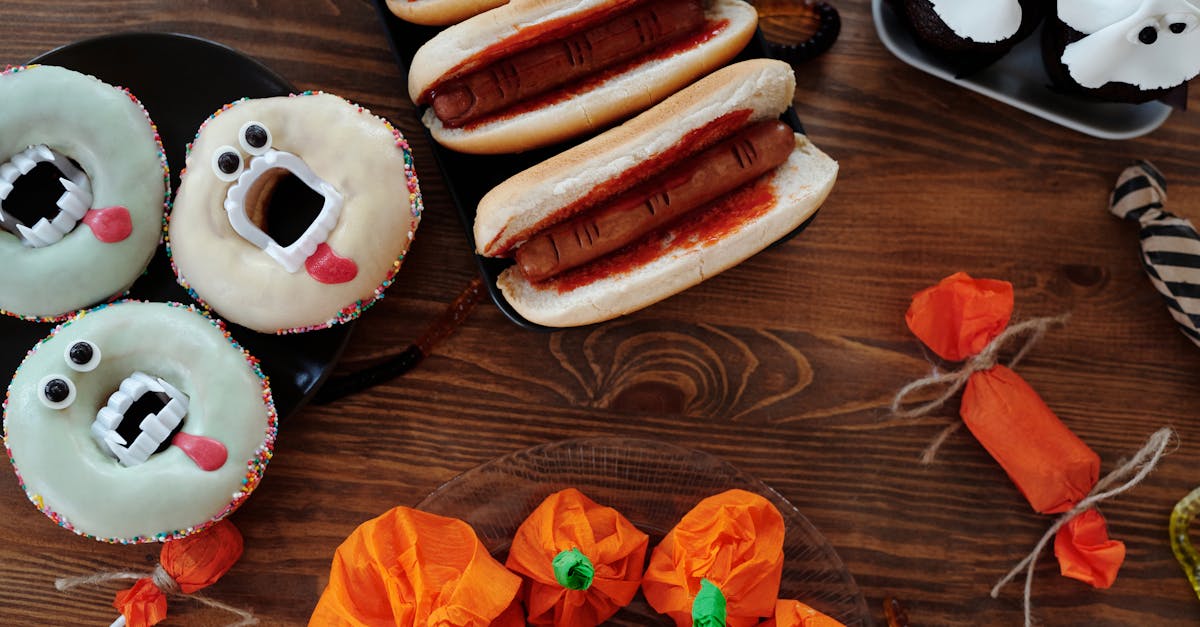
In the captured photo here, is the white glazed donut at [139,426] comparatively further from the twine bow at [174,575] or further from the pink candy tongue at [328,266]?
the pink candy tongue at [328,266]

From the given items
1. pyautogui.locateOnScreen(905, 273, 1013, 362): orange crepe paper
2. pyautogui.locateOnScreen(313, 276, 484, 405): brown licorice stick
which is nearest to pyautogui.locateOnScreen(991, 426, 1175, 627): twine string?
pyautogui.locateOnScreen(905, 273, 1013, 362): orange crepe paper

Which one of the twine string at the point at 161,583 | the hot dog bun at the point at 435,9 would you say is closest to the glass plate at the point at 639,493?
the twine string at the point at 161,583

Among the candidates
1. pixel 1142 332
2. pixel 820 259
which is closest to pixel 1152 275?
pixel 1142 332

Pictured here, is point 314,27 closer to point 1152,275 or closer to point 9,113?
point 9,113

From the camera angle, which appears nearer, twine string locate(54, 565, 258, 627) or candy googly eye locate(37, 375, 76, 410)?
candy googly eye locate(37, 375, 76, 410)

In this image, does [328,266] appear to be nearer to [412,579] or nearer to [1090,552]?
[412,579]

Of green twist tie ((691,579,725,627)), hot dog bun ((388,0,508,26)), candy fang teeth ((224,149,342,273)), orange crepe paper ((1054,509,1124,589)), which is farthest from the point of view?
orange crepe paper ((1054,509,1124,589))

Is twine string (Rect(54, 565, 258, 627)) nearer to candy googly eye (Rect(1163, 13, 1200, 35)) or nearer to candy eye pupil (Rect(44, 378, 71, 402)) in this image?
candy eye pupil (Rect(44, 378, 71, 402))

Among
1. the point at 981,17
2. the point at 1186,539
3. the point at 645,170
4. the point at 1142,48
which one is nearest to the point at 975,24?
the point at 981,17
